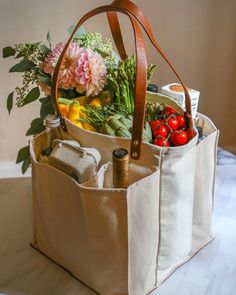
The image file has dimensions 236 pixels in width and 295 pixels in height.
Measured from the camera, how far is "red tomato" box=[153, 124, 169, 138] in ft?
2.39

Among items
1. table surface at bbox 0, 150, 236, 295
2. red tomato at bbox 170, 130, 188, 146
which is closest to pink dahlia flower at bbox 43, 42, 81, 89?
red tomato at bbox 170, 130, 188, 146

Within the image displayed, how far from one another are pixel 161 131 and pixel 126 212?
0.17 m

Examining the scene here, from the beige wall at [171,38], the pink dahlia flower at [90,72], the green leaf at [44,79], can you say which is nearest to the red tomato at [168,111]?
the pink dahlia flower at [90,72]

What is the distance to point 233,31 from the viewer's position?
1.21 meters

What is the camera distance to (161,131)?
2.39 feet

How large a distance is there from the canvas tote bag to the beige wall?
1.52ft

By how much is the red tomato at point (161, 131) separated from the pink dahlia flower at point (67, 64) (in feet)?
0.69

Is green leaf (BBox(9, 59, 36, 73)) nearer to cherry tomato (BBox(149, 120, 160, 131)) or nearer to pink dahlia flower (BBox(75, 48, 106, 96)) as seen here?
pink dahlia flower (BBox(75, 48, 106, 96))

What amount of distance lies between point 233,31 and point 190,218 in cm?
67

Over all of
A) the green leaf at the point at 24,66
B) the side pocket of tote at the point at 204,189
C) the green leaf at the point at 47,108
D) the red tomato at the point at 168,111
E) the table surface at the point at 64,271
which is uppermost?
the green leaf at the point at 24,66

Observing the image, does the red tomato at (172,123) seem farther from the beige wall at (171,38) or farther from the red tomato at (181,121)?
the beige wall at (171,38)

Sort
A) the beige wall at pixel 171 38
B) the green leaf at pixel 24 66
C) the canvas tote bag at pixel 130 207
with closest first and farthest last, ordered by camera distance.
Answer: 1. the canvas tote bag at pixel 130 207
2. the green leaf at pixel 24 66
3. the beige wall at pixel 171 38

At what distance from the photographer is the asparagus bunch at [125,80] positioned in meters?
0.81

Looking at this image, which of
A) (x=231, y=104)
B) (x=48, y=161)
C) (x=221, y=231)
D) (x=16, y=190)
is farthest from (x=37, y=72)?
(x=231, y=104)
